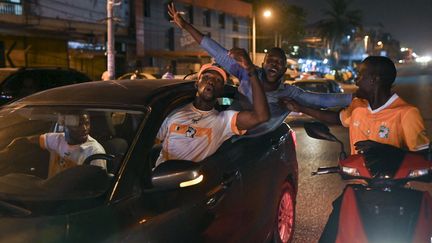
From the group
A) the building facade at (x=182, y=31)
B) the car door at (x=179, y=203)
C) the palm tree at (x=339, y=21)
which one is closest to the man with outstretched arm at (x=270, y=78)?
the car door at (x=179, y=203)

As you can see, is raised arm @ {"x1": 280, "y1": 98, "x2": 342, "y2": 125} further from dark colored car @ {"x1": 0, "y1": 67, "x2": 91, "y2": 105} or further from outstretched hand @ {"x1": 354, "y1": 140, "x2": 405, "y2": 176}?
dark colored car @ {"x1": 0, "y1": 67, "x2": 91, "y2": 105}

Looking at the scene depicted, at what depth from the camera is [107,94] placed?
3359 mm

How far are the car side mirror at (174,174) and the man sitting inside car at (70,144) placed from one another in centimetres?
70

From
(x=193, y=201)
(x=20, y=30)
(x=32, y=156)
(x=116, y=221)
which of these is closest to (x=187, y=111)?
(x=193, y=201)

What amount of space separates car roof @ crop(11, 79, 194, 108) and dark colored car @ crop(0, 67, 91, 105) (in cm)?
708

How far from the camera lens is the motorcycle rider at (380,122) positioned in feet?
9.43

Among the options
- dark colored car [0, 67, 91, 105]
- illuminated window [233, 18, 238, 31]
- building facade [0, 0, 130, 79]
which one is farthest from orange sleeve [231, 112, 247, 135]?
illuminated window [233, 18, 238, 31]

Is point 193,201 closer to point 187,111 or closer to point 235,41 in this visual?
point 187,111

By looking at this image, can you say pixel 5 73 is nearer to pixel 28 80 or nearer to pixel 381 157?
pixel 28 80

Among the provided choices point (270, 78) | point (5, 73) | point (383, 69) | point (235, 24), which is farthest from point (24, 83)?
point (235, 24)

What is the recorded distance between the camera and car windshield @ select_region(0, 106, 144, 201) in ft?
9.92

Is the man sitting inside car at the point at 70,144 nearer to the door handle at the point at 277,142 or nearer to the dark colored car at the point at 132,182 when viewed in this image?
the dark colored car at the point at 132,182

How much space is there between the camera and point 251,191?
3742 mm

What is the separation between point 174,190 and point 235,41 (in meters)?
43.1
